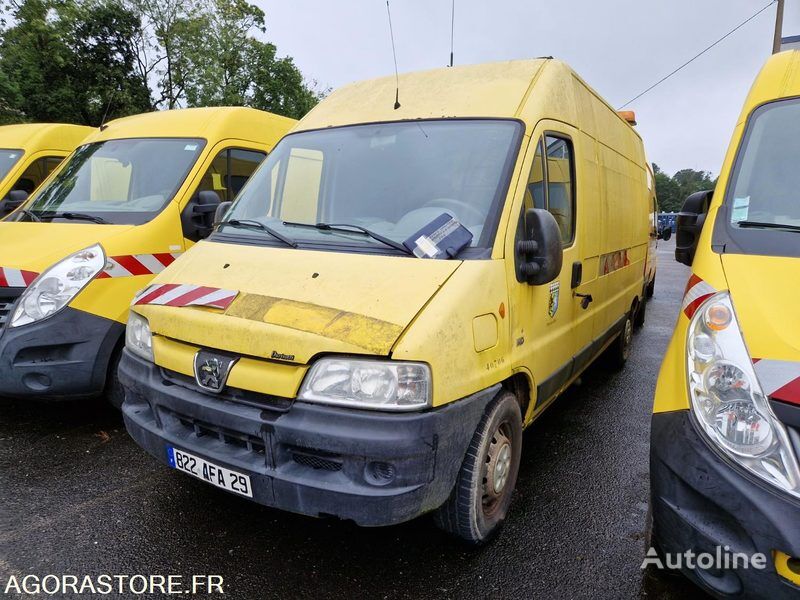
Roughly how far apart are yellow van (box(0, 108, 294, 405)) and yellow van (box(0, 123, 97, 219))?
1.79 metres

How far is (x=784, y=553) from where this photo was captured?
157 centimetres

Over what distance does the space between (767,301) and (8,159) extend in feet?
25.0

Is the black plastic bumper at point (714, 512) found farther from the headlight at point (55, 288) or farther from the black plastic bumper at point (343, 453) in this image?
Result: the headlight at point (55, 288)

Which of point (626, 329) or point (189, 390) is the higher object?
point (189, 390)

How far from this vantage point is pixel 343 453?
79.3 inches

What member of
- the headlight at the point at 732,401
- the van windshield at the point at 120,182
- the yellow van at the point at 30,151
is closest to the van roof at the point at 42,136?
the yellow van at the point at 30,151

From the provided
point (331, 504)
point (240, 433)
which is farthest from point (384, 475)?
point (240, 433)

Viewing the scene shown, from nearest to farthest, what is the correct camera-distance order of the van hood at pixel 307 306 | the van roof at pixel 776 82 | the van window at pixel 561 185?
the van hood at pixel 307 306 → the van roof at pixel 776 82 → the van window at pixel 561 185

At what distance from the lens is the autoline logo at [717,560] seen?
1.63 meters

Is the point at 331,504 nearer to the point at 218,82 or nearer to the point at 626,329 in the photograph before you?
the point at 626,329

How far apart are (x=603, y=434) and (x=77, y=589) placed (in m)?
3.40

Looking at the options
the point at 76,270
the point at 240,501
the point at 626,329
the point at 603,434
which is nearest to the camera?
the point at 240,501

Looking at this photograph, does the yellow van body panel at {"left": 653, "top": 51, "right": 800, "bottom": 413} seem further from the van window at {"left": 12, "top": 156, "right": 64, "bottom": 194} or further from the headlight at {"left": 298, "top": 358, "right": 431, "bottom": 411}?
the van window at {"left": 12, "top": 156, "right": 64, "bottom": 194}

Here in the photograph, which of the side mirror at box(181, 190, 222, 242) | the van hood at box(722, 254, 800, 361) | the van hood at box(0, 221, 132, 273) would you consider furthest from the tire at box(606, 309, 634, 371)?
the van hood at box(0, 221, 132, 273)
